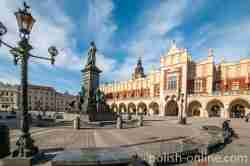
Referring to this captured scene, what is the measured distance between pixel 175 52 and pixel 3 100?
79.4 meters

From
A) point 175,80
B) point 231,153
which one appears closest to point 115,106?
point 175,80

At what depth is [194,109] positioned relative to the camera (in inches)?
1439

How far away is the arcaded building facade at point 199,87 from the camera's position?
101 ft

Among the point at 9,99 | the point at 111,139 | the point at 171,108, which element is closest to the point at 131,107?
the point at 171,108

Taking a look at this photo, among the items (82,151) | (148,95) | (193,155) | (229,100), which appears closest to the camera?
(82,151)

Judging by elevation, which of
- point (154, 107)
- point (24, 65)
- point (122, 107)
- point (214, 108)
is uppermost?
point (24, 65)

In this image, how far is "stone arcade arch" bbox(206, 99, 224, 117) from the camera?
107 ft

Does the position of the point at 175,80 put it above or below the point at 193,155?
above

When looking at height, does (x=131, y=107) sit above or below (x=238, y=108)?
below

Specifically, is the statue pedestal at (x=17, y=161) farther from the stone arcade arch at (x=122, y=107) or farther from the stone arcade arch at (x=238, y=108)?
the stone arcade arch at (x=122, y=107)

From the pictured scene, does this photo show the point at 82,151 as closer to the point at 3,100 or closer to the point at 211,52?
the point at 211,52

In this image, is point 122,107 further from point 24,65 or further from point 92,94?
point 24,65

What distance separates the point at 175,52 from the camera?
3947cm

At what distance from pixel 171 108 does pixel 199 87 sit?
868 cm
